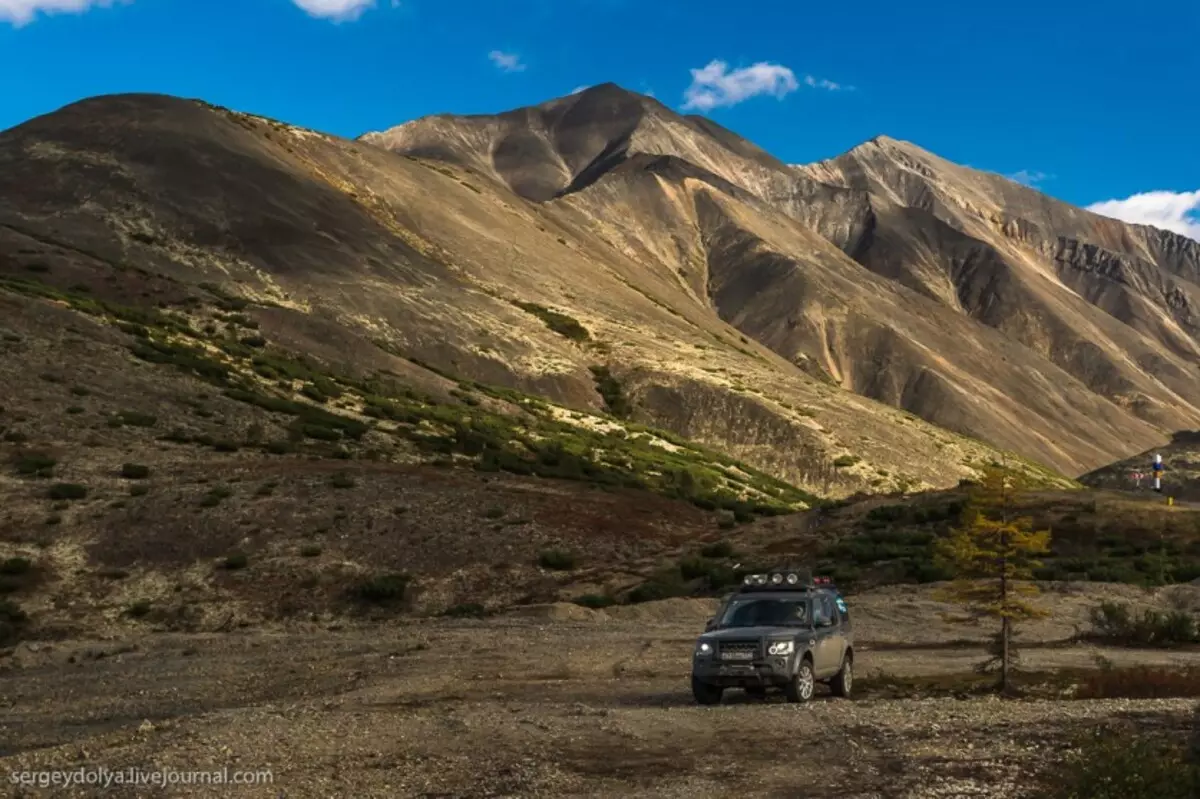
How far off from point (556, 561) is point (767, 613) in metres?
18.1

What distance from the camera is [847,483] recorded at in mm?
76062

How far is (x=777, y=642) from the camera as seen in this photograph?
1766 centimetres

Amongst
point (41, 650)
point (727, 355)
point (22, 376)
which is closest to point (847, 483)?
point (727, 355)

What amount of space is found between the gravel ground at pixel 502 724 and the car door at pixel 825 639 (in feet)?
2.23

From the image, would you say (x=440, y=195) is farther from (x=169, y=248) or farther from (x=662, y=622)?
(x=662, y=622)

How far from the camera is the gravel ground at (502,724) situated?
41.6ft

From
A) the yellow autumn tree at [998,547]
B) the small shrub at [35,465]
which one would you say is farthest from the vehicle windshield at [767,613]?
the small shrub at [35,465]

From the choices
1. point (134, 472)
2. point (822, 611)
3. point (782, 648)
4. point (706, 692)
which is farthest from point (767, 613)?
point (134, 472)

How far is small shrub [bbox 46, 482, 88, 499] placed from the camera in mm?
35312

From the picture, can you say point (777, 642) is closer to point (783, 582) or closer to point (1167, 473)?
point (783, 582)

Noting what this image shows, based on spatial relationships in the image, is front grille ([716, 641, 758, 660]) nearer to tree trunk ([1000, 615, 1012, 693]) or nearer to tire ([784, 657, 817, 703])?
tire ([784, 657, 817, 703])

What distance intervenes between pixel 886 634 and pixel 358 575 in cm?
1556

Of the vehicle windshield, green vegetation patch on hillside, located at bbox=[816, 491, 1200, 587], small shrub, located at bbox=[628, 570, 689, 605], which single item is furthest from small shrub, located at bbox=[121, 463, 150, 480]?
the vehicle windshield

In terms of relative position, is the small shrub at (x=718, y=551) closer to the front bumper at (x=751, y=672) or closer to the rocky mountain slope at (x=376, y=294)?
the rocky mountain slope at (x=376, y=294)
